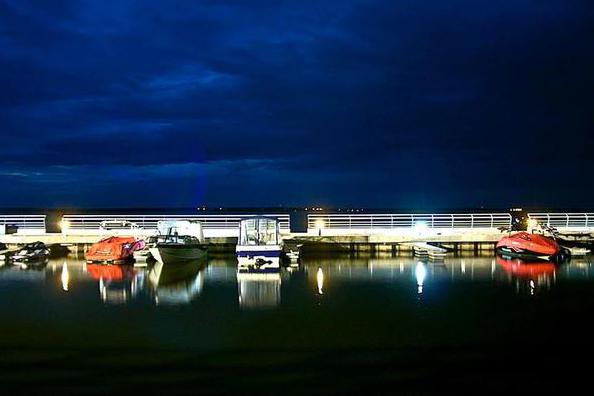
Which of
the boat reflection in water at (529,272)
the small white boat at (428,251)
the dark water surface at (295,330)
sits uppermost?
the small white boat at (428,251)

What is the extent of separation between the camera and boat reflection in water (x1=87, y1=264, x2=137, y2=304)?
30172 millimetres

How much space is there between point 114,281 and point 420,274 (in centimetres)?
1579

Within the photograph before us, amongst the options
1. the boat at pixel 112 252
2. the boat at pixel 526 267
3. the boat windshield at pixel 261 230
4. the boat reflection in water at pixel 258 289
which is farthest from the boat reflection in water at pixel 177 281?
the boat at pixel 526 267

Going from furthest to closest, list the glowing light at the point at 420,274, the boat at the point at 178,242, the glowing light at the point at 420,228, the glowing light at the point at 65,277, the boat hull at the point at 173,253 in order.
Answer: the glowing light at the point at 420,228, the boat at the point at 178,242, the boat hull at the point at 173,253, the glowing light at the point at 65,277, the glowing light at the point at 420,274

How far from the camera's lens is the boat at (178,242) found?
4003 centimetres

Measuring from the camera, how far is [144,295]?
30531mm

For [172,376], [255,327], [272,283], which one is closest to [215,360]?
[172,376]

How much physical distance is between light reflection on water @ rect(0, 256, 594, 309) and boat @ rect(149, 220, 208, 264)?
65cm

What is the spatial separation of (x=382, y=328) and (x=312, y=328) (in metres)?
2.31

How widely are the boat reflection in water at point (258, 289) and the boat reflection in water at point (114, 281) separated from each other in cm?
497

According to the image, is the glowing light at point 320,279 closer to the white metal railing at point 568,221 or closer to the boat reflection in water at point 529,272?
the boat reflection in water at point 529,272

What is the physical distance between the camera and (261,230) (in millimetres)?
41062

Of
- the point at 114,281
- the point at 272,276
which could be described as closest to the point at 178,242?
the point at 114,281

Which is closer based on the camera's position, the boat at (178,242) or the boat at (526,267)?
the boat at (526,267)
